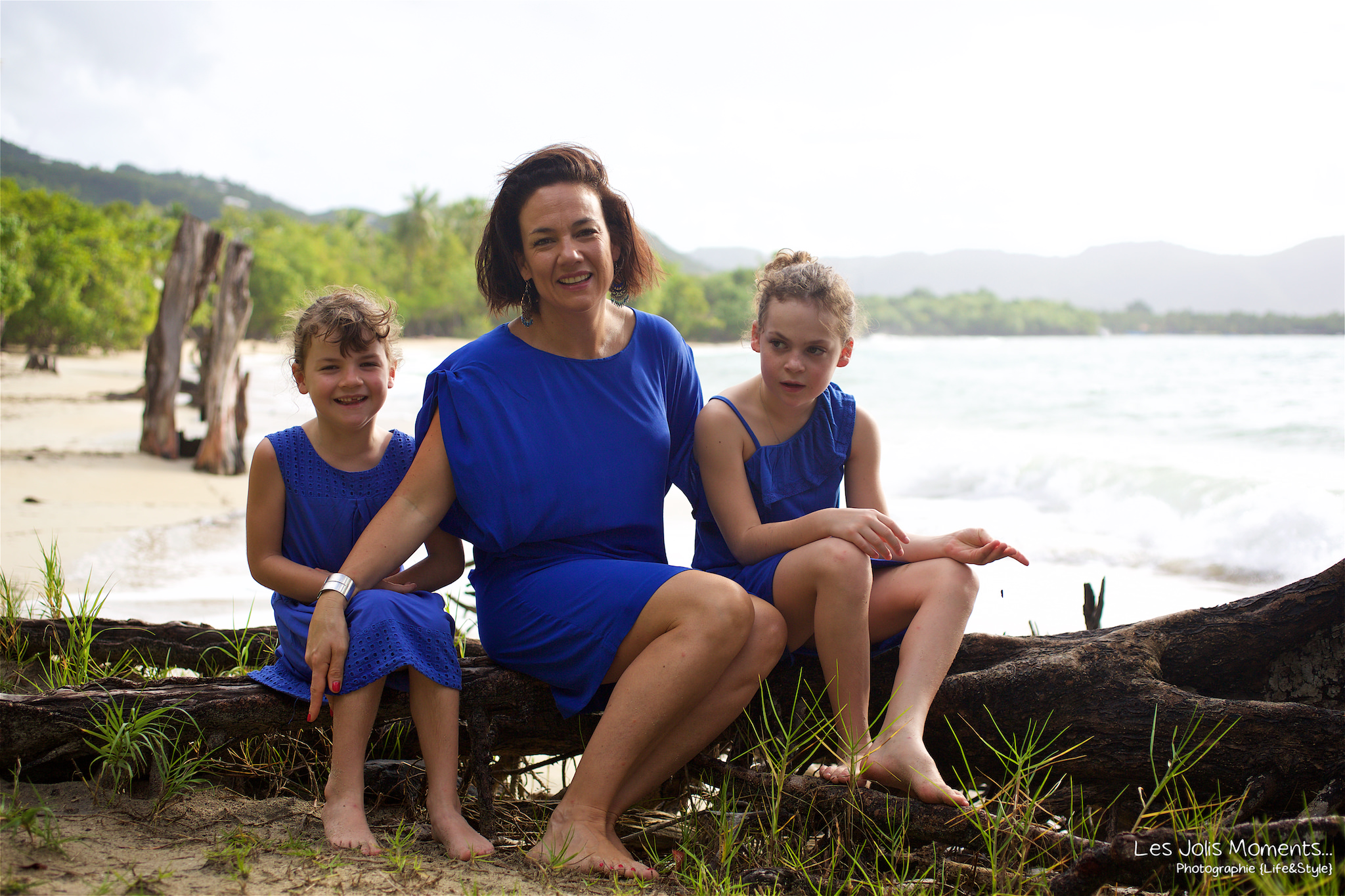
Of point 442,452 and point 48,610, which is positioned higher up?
point 442,452

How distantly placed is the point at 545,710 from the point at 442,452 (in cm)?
80

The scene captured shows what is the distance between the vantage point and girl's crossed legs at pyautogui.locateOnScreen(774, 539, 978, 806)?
88.7 inches

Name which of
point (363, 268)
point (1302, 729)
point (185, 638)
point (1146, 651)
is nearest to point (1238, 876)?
point (1302, 729)

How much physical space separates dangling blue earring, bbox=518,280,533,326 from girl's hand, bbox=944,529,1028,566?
4.82 ft

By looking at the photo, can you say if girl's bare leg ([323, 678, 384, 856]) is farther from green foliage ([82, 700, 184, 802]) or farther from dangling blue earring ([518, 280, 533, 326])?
dangling blue earring ([518, 280, 533, 326])

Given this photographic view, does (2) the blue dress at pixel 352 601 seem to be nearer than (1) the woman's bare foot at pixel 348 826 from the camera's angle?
No

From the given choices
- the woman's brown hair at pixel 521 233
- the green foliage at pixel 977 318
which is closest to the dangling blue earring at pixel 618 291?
the woman's brown hair at pixel 521 233

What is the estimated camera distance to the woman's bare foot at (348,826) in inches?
81.5

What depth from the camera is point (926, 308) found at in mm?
100688

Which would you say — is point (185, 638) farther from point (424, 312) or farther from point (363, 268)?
point (363, 268)

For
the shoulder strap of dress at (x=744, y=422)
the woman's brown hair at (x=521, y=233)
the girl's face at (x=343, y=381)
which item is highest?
the woman's brown hair at (x=521, y=233)

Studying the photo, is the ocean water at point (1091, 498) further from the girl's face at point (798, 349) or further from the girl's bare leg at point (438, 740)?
the girl's face at point (798, 349)

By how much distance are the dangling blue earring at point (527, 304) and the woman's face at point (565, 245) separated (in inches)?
5.6

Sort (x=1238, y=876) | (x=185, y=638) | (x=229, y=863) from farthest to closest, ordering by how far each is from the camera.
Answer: (x=185, y=638) < (x=229, y=863) < (x=1238, y=876)
